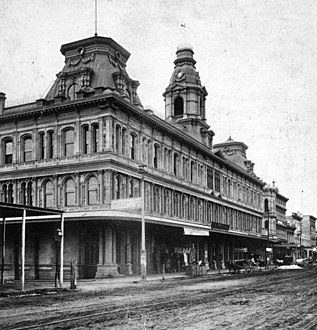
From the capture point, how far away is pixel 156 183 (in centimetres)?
4722

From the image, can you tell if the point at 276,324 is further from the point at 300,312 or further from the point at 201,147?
the point at 201,147

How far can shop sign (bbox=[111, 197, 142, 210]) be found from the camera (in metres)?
34.4

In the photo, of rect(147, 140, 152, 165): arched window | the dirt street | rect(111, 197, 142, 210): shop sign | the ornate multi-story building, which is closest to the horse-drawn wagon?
the ornate multi-story building

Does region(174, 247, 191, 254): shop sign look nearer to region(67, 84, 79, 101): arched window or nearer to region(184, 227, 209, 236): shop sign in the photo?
region(184, 227, 209, 236): shop sign

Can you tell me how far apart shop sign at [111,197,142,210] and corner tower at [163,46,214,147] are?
2902 centimetres

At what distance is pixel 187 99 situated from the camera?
66.3 meters

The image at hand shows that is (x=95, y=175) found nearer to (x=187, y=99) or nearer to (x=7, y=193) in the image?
(x=7, y=193)

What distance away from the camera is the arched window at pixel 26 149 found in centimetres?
4416

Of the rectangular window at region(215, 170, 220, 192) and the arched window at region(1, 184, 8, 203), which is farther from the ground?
the rectangular window at region(215, 170, 220, 192)

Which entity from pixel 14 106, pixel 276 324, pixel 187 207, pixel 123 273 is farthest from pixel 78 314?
pixel 187 207

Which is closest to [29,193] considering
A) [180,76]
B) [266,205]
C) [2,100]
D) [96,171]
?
[96,171]

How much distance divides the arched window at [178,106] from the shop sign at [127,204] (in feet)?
106

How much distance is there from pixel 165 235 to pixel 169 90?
2580cm

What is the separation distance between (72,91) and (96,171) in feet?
26.1
